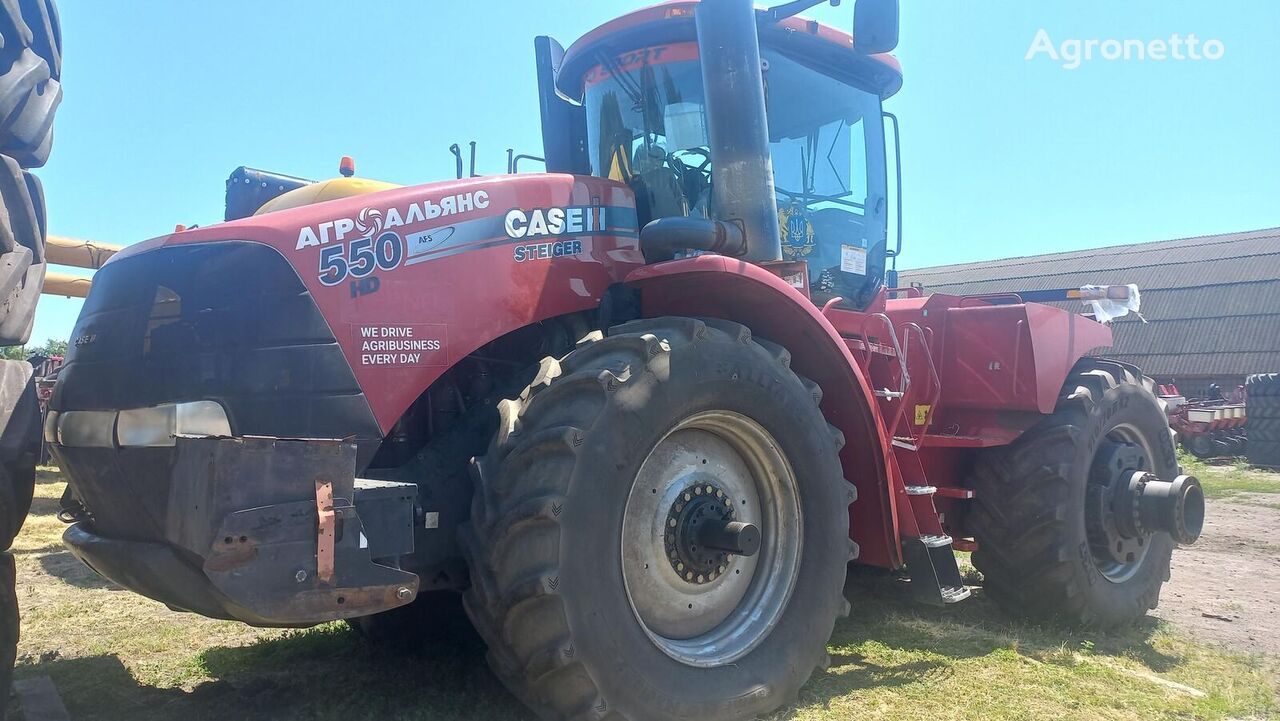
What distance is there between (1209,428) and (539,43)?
18.3 m

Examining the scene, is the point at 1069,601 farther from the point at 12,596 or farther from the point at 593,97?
the point at 12,596

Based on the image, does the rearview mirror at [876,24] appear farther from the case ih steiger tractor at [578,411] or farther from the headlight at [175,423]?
the headlight at [175,423]

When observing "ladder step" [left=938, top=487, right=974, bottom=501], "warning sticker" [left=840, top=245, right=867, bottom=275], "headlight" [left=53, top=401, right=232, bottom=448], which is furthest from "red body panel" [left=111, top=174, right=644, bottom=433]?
"ladder step" [left=938, top=487, right=974, bottom=501]

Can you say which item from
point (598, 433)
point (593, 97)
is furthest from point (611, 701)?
point (593, 97)

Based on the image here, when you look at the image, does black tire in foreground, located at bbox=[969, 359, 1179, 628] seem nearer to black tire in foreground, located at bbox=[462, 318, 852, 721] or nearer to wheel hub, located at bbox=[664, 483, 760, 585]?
black tire in foreground, located at bbox=[462, 318, 852, 721]

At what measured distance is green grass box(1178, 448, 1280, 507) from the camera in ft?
44.7

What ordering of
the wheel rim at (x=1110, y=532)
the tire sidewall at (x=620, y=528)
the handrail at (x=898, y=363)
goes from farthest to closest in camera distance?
the wheel rim at (x=1110, y=532)
the handrail at (x=898, y=363)
the tire sidewall at (x=620, y=528)

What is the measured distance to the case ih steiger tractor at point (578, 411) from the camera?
2945 mm

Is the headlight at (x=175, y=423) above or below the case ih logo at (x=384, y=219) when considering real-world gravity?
below

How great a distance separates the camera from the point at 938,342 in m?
5.82

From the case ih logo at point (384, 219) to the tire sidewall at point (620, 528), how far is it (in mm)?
974

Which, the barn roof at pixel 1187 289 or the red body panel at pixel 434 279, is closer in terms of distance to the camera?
the red body panel at pixel 434 279

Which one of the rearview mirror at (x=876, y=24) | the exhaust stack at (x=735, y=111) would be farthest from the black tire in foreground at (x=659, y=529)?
the rearview mirror at (x=876, y=24)

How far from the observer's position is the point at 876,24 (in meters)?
4.06
